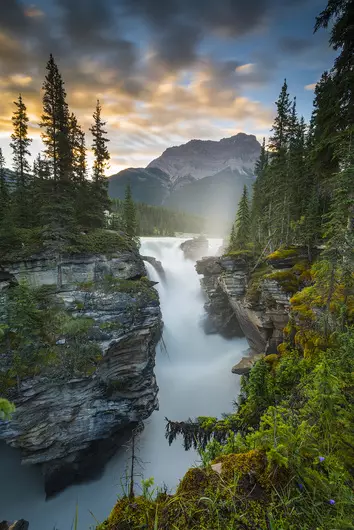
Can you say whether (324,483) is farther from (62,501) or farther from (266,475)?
(62,501)

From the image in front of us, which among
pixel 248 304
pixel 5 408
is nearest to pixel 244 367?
pixel 248 304

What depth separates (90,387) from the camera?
15.6 m

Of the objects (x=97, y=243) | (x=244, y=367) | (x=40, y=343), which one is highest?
(x=97, y=243)

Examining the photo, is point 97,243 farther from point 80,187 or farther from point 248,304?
point 248,304

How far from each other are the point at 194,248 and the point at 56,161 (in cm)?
4858

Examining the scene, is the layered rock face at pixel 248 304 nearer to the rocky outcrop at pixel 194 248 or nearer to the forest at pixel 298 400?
the forest at pixel 298 400

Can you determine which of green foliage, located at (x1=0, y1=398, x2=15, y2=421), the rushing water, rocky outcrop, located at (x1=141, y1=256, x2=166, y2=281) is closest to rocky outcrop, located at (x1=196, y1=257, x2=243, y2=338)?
the rushing water

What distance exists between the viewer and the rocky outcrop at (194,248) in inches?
2437

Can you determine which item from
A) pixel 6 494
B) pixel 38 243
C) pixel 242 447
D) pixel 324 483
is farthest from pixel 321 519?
pixel 6 494

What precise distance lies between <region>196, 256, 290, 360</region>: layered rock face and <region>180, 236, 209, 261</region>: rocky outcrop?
23.2 metres

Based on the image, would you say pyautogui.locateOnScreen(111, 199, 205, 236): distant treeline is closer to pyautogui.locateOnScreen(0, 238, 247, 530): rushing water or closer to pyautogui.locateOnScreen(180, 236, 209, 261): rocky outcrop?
pyautogui.locateOnScreen(180, 236, 209, 261): rocky outcrop

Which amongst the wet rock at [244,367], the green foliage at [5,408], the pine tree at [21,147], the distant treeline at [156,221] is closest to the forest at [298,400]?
the green foliage at [5,408]

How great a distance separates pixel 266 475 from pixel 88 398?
53.1 ft

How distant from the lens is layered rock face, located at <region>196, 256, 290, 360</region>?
19.1 metres
